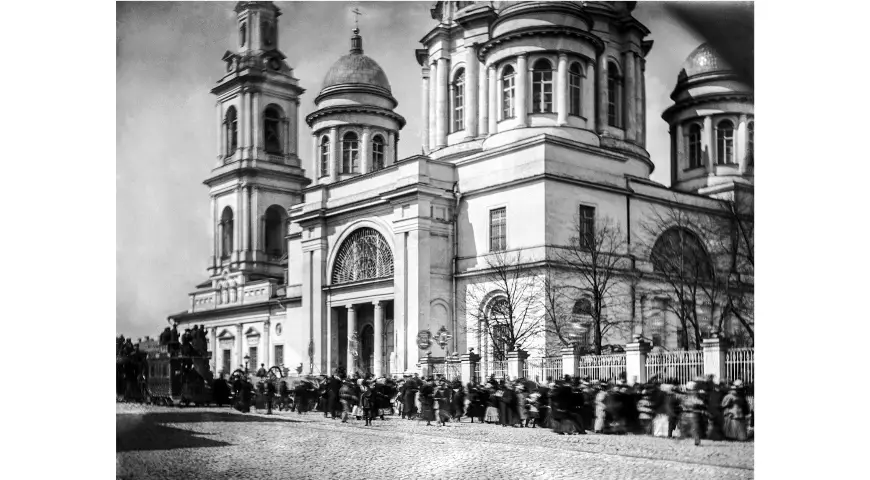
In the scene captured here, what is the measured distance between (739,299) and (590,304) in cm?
271

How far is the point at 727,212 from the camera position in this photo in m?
14.0

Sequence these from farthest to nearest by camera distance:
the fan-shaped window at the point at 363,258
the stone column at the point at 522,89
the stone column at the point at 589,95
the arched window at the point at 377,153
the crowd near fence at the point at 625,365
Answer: the fan-shaped window at the point at 363,258 < the stone column at the point at 522,89 < the stone column at the point at 589,95 < the arched window at the point at 377,153 < the crowd near fence at the point at 625,365

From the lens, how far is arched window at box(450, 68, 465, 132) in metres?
24.6

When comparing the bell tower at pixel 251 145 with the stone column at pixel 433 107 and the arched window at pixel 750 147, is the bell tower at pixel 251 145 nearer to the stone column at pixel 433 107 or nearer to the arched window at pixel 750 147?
the stone column at pixel 433 107

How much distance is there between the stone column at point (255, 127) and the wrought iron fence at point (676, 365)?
7.44m

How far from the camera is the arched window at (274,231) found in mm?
19594

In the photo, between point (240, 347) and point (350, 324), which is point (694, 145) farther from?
point (350, 324)

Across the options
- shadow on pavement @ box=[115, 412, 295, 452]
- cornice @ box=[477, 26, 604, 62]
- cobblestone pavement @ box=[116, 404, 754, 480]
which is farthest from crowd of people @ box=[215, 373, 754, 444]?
cornice @ box=[477, 26, 604, 62]

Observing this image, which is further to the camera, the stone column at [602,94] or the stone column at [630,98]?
the stone column at [602,94]

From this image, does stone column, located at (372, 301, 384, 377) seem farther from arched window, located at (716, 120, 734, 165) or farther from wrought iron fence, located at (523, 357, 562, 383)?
arched window, located at (716, 120, 734, 165)

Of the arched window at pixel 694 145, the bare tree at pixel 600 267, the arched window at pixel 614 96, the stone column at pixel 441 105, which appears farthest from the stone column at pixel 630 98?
the stone column at pixel 441 105

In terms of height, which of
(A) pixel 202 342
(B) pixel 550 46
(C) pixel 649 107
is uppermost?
(B) pixel 550 46
